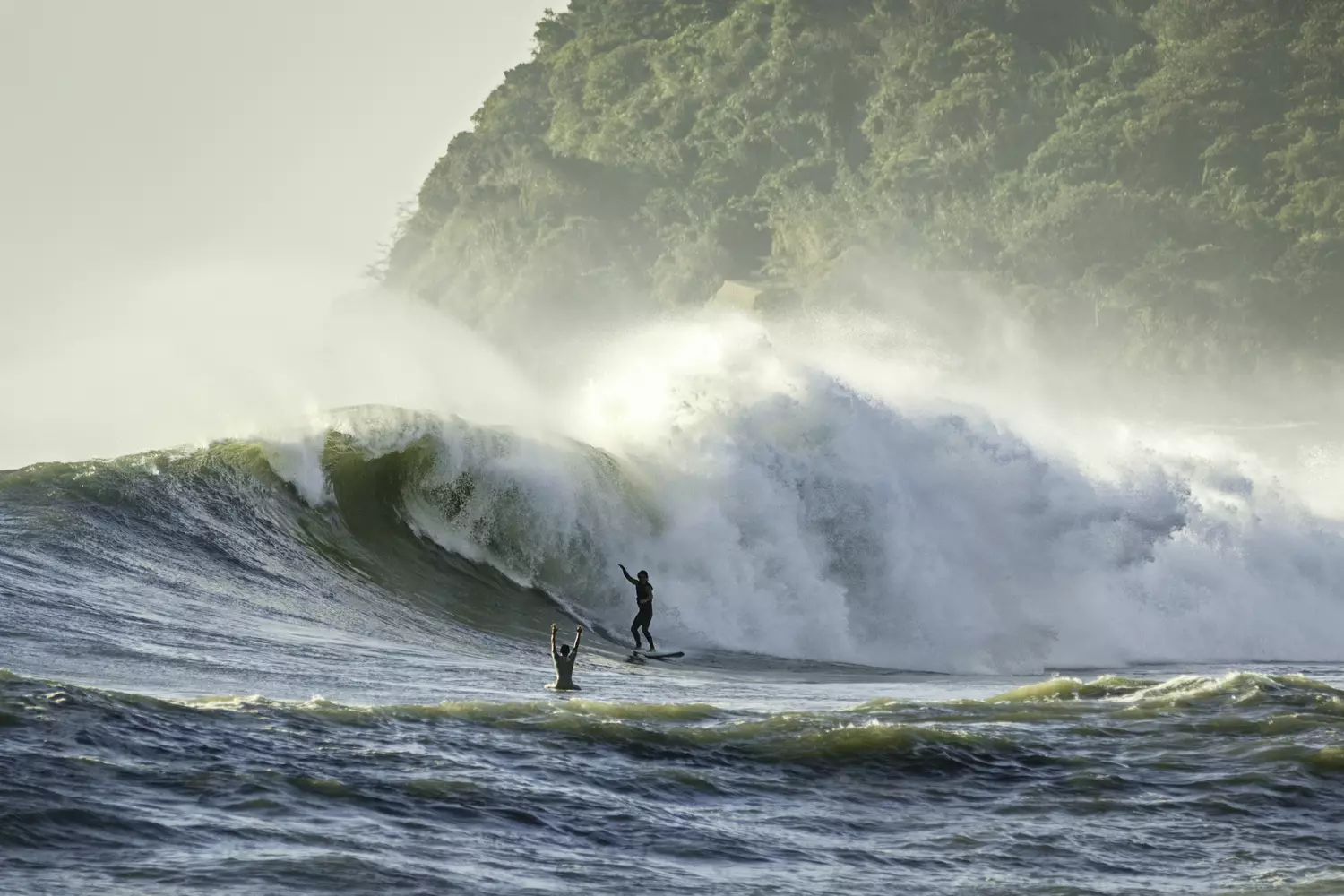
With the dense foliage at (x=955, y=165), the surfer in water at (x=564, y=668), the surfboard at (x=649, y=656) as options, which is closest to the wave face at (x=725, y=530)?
the surfboard at (x=649, y=656)

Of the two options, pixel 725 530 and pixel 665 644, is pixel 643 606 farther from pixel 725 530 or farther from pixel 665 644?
pixel 725 530

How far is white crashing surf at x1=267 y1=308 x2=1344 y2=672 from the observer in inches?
855

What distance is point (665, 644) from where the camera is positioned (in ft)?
65.8

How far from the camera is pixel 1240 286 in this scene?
83500 millimetres

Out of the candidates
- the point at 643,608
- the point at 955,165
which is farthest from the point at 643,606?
the point at 955,165

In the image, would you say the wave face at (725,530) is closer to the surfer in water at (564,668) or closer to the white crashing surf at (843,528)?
the white crashing surf at (843,528)

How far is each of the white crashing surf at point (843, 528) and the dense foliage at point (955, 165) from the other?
192 feet

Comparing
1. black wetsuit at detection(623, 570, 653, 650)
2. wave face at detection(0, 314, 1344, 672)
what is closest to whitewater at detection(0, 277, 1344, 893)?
wave face at detection(0, 314, 1344, 672)

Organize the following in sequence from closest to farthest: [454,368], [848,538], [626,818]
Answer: [626,818] → [848,538] → [454,368]

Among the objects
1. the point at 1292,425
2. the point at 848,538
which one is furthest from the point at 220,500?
the point at 1292,425

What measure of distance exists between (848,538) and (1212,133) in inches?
2745

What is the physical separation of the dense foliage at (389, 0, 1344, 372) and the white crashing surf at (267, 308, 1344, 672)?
58383mm

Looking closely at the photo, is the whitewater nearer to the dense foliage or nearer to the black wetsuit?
the black wetsuit

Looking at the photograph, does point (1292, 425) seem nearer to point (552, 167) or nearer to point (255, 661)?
point (552, 167)
